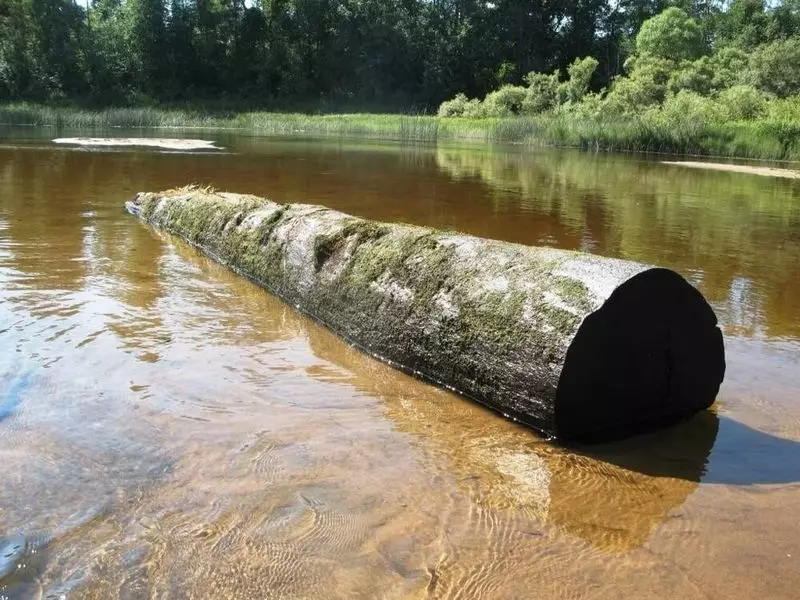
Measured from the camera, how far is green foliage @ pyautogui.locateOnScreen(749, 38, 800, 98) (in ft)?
144

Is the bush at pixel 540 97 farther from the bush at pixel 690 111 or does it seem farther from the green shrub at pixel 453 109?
the bush at pixel 690 111

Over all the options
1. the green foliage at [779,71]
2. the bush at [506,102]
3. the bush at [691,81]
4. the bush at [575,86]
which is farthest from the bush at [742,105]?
the bush at [506,102]

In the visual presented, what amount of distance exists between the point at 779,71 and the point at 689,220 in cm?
3881

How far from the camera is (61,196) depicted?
12.9m

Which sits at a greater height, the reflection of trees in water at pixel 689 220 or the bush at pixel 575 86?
the bush at pixel 575 86

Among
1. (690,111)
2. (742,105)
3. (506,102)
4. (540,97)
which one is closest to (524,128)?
(690,111)

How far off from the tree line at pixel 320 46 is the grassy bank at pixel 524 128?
17.4 metres

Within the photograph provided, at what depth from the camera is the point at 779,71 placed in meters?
44.3

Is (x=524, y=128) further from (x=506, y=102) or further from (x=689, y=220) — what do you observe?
(x=689, y=220)

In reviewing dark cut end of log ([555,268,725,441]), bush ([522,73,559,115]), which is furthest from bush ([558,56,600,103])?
dark cut end of log ([555,268,725,441])

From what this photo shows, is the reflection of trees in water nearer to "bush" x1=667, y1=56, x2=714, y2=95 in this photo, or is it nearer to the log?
the log

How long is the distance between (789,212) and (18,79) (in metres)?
69.0

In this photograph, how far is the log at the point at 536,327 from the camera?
3.65m

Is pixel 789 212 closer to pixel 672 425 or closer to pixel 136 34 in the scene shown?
pixel 672 425
